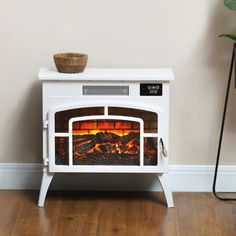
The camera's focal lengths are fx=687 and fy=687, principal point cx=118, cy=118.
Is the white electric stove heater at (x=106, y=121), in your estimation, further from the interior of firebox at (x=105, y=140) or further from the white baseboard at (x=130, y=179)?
the white baseboard at (x=130, y=179)

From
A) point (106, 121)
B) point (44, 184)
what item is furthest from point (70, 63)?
point (44, 184)

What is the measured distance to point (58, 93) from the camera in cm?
345

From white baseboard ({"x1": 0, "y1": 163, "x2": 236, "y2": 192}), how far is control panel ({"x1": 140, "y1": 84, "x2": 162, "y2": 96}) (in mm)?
543

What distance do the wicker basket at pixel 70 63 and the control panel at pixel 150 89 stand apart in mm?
318

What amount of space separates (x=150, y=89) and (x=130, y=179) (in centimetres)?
62

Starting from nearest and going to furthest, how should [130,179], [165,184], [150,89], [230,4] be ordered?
[230,4]
[150,89]
[165,184]
[130,179]

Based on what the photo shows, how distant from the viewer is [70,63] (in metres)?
3.42

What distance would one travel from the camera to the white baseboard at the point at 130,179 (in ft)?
12.5

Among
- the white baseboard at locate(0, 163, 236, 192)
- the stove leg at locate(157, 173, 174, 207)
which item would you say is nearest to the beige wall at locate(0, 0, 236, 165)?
the white baseboard at locate(0, 163, 236, 192)

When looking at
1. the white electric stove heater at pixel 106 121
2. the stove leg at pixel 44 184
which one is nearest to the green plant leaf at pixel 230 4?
the white electric stove heater at pixel 106 121

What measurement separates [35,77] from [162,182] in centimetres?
89

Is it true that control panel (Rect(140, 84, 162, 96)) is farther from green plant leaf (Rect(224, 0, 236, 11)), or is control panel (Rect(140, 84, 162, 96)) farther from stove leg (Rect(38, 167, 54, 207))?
stove leg (Rect(38, 167, 54, 207))

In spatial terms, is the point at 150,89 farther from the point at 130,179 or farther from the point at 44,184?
the point at 44,184

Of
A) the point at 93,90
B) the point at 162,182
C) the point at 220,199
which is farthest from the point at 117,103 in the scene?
the point at 220,199
